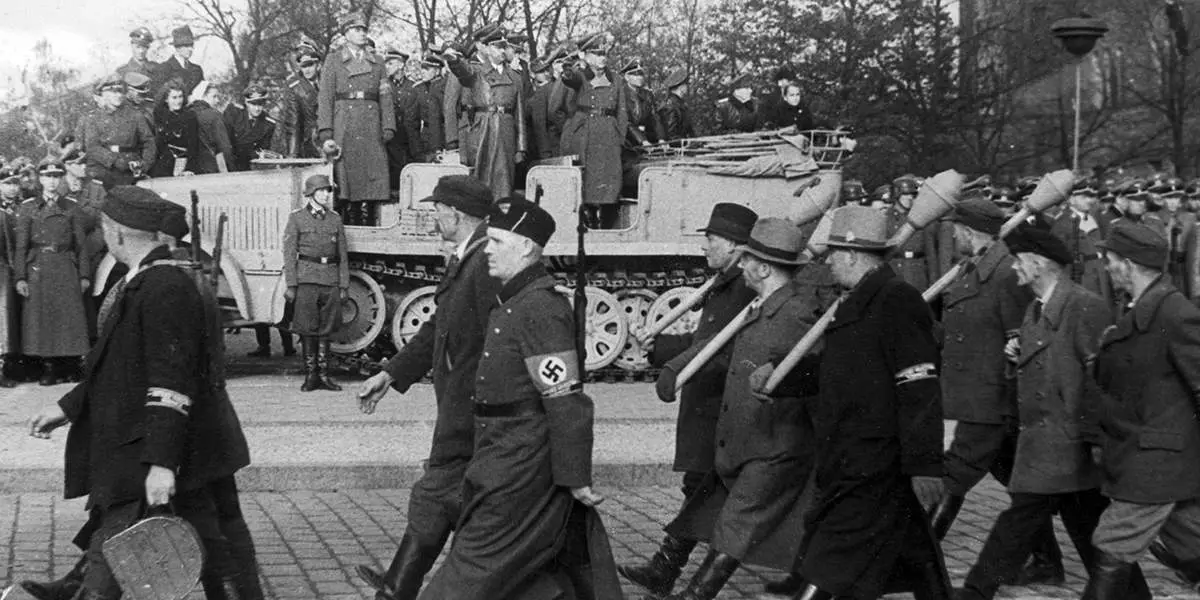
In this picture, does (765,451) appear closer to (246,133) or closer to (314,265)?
(314,265)

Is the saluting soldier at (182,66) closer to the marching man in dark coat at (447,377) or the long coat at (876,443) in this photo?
the marching man in dark coat at (447,377)

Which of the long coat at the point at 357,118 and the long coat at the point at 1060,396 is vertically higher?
the long coat at the point at 357,118

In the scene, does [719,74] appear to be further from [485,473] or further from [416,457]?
[485,473]

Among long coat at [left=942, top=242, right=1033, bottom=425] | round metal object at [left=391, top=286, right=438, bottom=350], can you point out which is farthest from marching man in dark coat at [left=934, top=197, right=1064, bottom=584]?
round metal object at [left=391, top=286, right=438, bottom=350]

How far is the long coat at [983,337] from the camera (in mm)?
8586

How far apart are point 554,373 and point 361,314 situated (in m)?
10.8

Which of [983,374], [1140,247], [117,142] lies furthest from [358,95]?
[1140,247]

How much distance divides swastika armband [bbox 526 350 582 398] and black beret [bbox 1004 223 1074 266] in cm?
272

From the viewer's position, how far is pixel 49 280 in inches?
621

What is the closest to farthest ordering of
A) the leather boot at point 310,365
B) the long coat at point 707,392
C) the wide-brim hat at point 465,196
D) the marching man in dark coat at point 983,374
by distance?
the wide-brim hat at point 465,196
the long coat at point 707,392
the marching man in dark coat at point 983,374
the leather boot at point 310,365

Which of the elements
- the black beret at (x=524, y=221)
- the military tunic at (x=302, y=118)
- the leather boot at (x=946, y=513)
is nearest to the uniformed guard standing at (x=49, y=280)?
the military tunic at (x=302, y=118)

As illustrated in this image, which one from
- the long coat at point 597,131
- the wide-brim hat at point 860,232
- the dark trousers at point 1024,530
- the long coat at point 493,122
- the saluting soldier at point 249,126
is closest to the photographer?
the wide-brim hat at point 860,232

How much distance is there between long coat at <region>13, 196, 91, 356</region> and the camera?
15727 millimetres

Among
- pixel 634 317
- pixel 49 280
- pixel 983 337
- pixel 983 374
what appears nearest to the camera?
pixel 983 374
